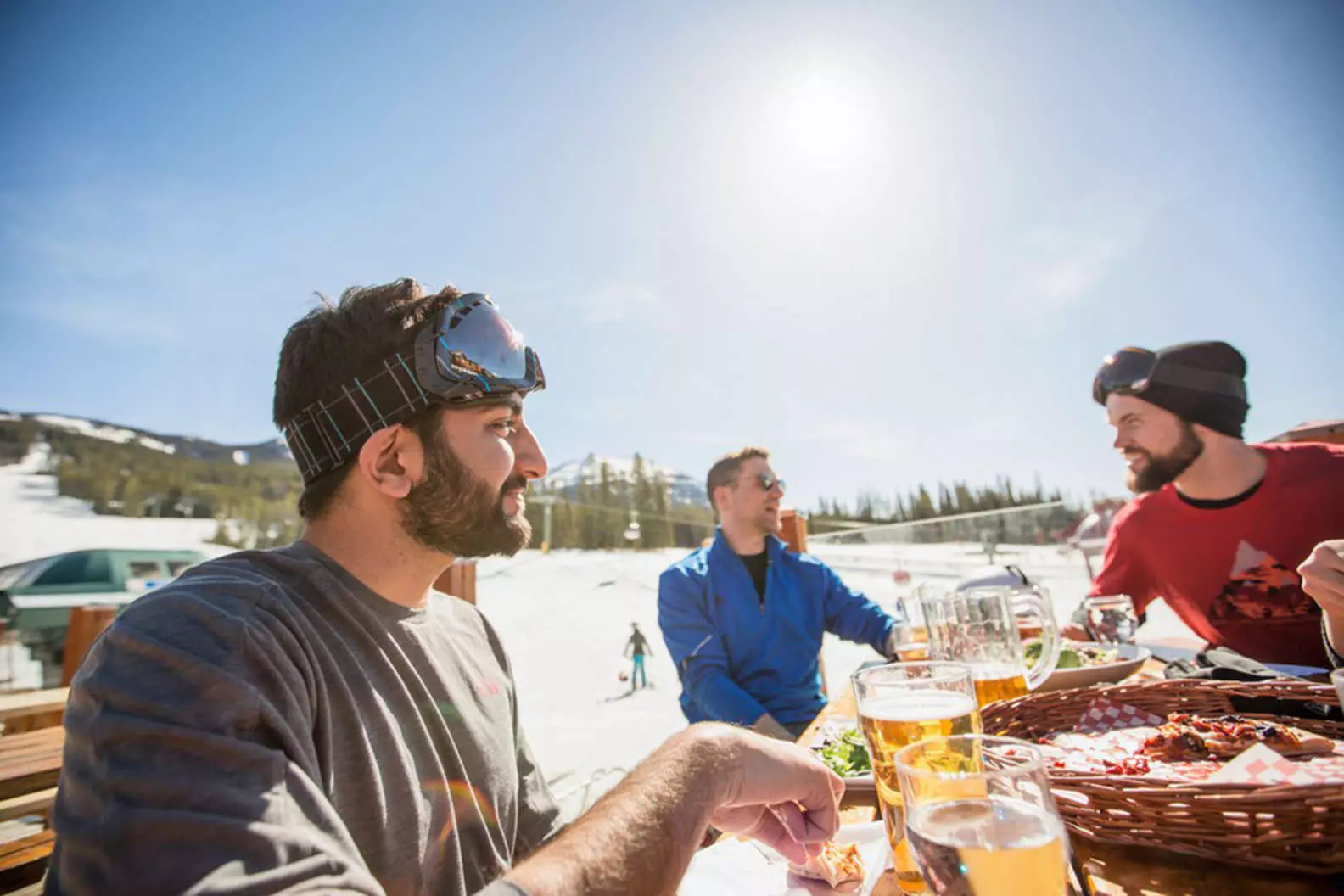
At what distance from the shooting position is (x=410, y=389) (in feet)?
4.98

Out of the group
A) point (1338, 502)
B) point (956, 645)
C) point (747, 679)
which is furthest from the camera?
point (747, 679)


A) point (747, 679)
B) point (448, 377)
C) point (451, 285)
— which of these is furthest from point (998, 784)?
point (747, 679)

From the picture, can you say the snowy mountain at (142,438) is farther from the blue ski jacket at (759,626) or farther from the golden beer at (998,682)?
the golden beer at (998,682)

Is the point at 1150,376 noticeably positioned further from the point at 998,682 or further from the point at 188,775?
the point at 188,775

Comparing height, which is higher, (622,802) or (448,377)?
(448,377)

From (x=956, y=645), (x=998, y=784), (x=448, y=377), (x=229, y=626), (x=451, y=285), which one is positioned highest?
(x=451, y=285)

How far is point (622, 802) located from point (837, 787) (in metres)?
0.40

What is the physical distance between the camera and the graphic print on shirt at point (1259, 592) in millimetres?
2475

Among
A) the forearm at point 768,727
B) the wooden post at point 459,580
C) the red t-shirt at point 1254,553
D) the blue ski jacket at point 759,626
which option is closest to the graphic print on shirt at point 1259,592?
the red t-shirt at point 1254,553

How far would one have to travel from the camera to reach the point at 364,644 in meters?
1.18

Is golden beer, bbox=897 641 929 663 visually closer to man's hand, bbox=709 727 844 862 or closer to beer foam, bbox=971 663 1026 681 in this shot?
beer foam, bbox=971 663 1026 681

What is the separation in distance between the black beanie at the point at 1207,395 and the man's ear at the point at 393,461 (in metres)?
3.52

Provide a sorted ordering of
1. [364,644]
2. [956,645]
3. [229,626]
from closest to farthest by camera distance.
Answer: [229,626] → [364,644] → [956,645]

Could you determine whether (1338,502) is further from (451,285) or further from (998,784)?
(451,285)
